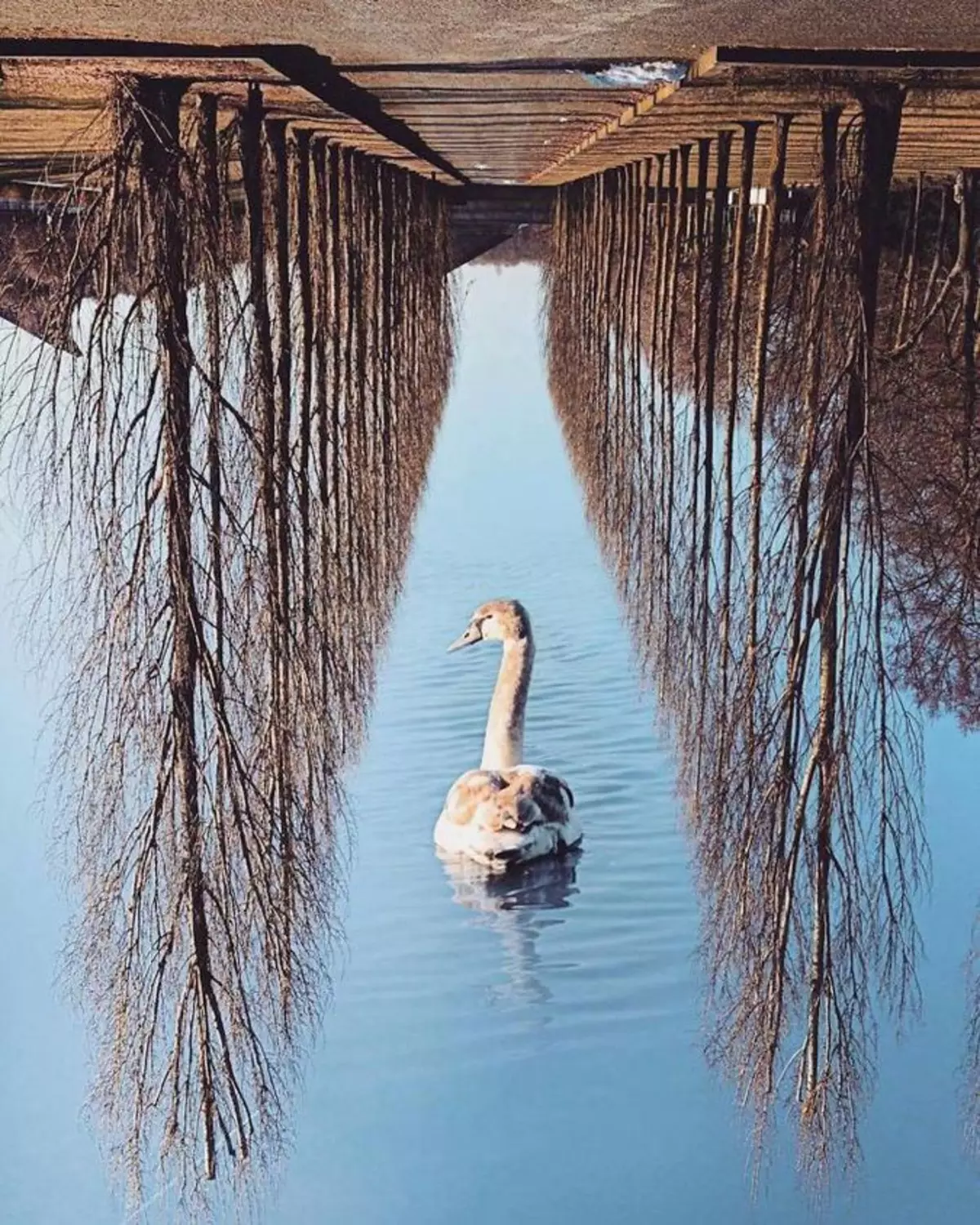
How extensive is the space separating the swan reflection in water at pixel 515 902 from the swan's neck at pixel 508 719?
162cm

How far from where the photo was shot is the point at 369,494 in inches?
544

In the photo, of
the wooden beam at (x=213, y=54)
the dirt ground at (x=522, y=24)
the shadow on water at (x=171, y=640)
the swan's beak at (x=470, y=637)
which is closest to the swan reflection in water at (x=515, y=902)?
the swan's beak at (x=470, y=637)

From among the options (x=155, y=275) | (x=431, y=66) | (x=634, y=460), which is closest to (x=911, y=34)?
(x=431, y=66)

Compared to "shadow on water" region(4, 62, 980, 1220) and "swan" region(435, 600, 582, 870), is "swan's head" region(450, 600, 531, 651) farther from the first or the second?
"shadow on water" region(4, 62, 980, 1220)

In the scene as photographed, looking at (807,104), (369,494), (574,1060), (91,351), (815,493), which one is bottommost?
(574,1060)

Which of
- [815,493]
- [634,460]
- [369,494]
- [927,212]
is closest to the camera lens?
[815,493]

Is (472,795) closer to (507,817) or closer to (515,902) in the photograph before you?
(507,817)

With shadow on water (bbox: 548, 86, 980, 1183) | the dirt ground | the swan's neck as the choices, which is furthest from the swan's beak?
the dirt ground

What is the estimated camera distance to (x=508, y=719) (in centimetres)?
1578

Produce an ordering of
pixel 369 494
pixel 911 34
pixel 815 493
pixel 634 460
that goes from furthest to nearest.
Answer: pixel 634 460, pixel 369 494, pixel 815 493, pixel 911 34

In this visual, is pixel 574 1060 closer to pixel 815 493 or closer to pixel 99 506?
pixel 815 493

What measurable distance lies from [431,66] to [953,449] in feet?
28.6

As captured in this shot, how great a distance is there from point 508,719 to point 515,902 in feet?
6.83

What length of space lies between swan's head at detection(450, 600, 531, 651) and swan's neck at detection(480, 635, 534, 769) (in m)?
0.36
